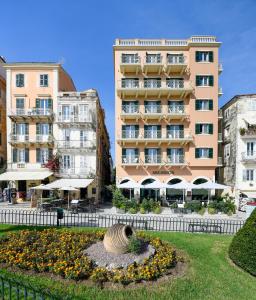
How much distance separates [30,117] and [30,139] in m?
3.09

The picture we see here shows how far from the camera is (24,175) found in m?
32.9

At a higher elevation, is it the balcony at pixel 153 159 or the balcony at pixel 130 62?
the balcony at pixel 130 62

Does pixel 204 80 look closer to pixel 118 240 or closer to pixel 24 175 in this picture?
pixel 24 175

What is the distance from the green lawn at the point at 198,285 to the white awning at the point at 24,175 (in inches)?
956

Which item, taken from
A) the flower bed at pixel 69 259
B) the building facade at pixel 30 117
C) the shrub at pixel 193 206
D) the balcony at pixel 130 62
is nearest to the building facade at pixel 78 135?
the building facade at pixel 30 117

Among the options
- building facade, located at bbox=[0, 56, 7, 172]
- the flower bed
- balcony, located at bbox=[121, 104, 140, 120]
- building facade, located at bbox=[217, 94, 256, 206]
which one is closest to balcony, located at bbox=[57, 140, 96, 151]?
balcony, located at bbox=[121, 104, 140, 120]

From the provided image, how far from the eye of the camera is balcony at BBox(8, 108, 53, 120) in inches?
1347

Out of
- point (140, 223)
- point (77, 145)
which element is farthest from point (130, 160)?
point (140, 223)

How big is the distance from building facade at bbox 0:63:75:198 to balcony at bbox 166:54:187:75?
15.5 metres

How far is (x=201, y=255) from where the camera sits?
1216 cm

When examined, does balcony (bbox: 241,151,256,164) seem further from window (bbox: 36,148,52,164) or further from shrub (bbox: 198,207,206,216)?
window (bbox: 36,148,52,164)

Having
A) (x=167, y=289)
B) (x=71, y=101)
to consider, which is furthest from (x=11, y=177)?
(x=167, y=289)

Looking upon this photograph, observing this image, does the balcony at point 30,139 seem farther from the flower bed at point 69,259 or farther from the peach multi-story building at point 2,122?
the flower bed at point 69,259

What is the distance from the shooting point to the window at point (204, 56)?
34281mm
